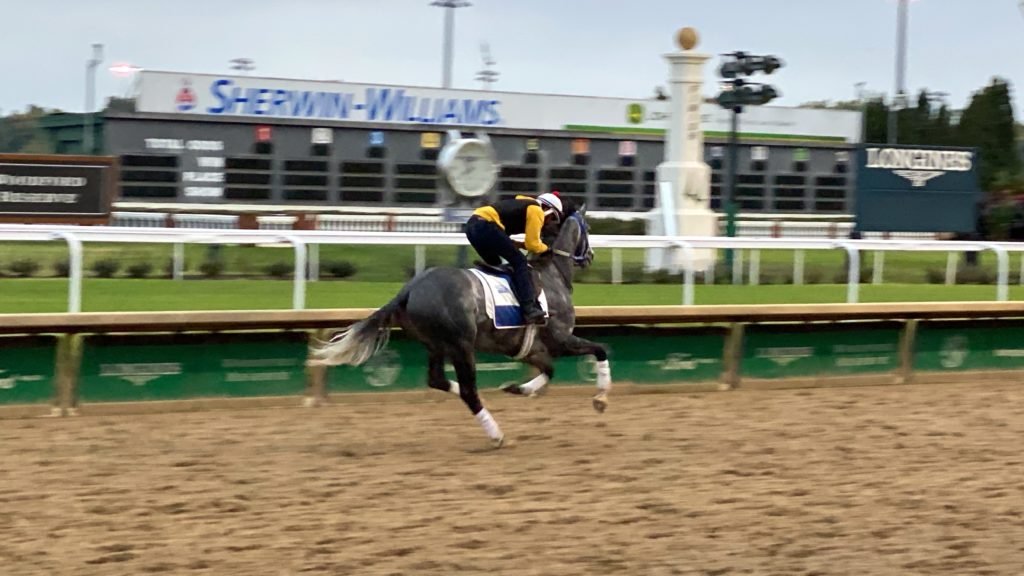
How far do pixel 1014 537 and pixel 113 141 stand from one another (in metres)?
18.1

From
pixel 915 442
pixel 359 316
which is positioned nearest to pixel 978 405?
pixel 915 442

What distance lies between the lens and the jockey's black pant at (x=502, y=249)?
762cm

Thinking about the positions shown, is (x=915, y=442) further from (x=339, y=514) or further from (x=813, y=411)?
(x=339, y=514)

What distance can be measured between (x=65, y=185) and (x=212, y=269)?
245cm

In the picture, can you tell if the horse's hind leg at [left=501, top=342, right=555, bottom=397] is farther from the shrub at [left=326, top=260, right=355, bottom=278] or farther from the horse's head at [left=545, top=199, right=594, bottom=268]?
the shrub at [left=326, top=260, right=355, bottom=278]

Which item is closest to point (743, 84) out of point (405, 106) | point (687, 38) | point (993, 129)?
point (687, 38)

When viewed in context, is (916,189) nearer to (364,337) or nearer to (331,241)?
(331,241)

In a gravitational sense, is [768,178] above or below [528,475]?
above

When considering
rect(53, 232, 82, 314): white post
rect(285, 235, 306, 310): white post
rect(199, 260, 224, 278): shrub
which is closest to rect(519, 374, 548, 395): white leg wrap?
rect(285, 235, 306, 310): white post

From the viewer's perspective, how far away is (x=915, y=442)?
25.8ft

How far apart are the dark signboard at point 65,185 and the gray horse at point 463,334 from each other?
9.90 meters

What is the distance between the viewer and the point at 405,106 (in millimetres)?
27766

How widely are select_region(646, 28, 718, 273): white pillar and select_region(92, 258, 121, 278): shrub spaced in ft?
25.5

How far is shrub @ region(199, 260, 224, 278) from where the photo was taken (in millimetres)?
15625
